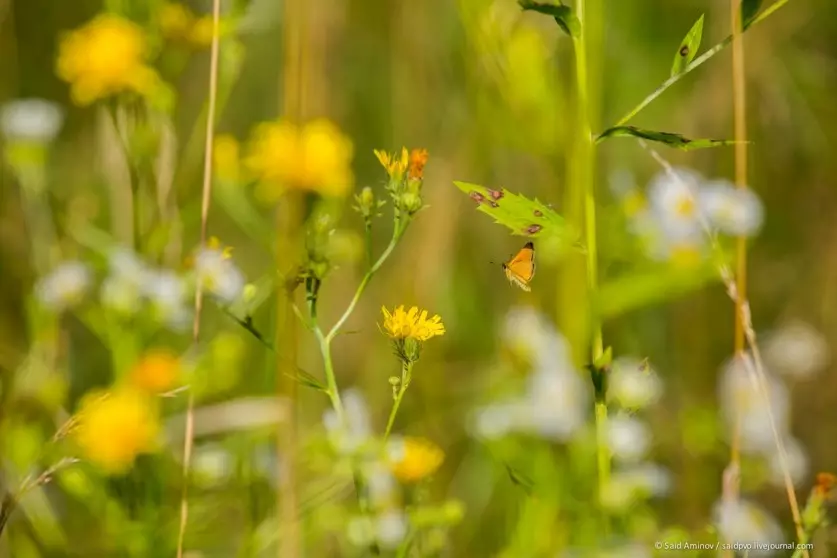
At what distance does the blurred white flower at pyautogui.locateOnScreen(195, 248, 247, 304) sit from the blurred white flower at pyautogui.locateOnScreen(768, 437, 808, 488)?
40cm

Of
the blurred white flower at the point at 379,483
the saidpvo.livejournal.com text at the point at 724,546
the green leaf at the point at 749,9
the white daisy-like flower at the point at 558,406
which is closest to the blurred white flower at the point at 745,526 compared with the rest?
the saidpvo.livejournal.com text at the point at 724,546

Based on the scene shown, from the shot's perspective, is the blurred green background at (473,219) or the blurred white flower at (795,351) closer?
the blurred green background at (473,219)

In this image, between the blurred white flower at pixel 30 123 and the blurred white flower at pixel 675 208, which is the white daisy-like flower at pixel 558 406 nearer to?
the blurred white flower at pixel 675 208

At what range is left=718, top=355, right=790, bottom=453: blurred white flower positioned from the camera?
26.0 inches

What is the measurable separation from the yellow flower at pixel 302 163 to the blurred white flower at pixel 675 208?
11.0 inches

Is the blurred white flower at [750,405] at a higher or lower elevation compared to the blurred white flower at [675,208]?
lower

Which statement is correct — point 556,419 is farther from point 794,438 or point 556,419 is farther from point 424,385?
point 794,438

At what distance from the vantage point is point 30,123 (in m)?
0.78

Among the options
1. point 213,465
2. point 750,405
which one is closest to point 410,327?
point 213,465

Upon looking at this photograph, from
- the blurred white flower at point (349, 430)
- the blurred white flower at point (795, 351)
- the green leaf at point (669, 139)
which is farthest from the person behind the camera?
the blurred white flower at point (795, 351)

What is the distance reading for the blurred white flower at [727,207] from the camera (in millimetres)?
733

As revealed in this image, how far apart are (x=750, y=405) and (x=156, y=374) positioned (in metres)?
0.47

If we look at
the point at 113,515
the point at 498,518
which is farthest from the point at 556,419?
the point at 113,515

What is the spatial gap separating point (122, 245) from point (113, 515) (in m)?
0.26
